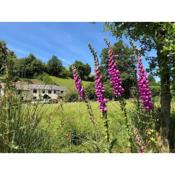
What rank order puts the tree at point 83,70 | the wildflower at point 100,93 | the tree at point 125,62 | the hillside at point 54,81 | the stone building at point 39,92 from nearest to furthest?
the wildflower at point 100,93
the stone building at point 39,92
the hillside at point 54,81
the tree at point 83,70
the tree at point 125,62

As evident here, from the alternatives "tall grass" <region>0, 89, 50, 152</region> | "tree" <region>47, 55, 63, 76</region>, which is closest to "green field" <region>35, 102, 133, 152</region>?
"tall grass" <region>0, 89, 50, 152</region>

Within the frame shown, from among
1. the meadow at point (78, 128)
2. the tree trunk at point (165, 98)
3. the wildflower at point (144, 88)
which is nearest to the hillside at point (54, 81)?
the meadow at point (78, 128)

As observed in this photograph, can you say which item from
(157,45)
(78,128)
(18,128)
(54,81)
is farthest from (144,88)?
(157,45)

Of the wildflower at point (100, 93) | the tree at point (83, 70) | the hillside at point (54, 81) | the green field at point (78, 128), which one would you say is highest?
the tree at point (83, 70)

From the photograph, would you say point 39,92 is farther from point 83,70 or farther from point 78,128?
point 78,128

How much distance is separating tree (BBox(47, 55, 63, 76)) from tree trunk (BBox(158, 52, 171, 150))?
1344 mm

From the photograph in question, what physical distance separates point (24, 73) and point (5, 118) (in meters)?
0.80

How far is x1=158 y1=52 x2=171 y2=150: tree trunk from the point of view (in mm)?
4926

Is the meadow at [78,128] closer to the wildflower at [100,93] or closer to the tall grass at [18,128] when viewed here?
the tall grass at [18,128]

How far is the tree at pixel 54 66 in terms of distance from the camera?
172 inches

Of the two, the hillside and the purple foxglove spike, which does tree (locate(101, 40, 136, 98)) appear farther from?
the purple foxglove spike

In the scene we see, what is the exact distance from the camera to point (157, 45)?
4.94 metres
